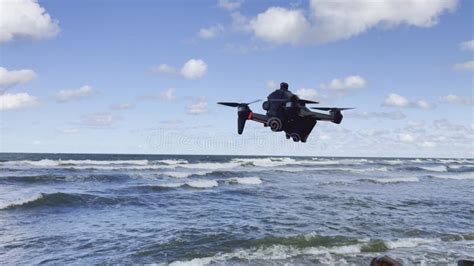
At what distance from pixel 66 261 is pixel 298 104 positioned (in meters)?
12.4

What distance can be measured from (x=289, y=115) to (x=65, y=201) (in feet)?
86.3

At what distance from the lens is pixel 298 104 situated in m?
5.01

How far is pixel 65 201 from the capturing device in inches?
1123

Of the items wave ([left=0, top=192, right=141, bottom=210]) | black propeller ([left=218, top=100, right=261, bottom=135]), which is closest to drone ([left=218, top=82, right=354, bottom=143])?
black propeller ([left=218, top=100, right=261, bottom=135])

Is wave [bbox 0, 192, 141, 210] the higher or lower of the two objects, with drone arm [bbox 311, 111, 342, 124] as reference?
lower

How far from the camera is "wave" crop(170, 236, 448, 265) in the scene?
49.6ft

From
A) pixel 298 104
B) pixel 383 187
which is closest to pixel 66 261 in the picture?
pixel 298 104

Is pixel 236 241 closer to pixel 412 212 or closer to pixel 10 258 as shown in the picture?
pixel 10 258

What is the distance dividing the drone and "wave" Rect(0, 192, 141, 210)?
24.2 m

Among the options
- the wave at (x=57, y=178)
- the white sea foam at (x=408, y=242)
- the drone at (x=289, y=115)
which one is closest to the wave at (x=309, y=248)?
the white sea foam at (x=408, y=242)

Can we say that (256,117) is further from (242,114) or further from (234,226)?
(234,226)

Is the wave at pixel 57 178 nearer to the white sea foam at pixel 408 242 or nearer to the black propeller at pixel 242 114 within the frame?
the white sea foam at pixel 408 242

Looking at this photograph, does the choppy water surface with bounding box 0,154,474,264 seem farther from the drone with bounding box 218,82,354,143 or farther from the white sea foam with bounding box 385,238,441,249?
the drone with bounding box 218,82,354,143

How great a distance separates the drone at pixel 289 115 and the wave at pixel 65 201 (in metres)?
24.2
